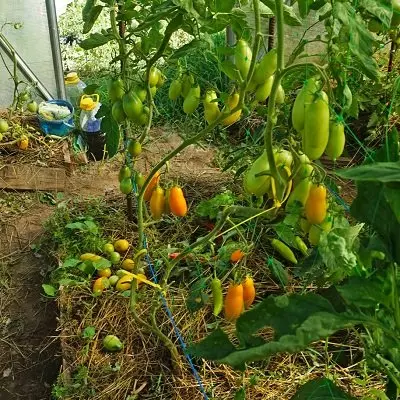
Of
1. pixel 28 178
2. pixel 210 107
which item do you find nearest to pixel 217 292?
pixel 210 107

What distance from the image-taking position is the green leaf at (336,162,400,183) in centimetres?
91

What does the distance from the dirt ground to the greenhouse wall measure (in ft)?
2.52

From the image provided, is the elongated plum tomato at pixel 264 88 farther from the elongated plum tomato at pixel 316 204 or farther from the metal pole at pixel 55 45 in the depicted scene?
the metal pole at pixel 55 45

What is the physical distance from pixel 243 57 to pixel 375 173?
674mm

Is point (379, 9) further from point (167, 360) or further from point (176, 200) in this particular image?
point (167, 360)

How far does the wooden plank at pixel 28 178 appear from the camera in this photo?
3.82 metres

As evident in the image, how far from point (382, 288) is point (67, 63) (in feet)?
15.9

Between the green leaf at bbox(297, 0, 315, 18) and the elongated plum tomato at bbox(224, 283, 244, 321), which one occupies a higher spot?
the green leaf at bbox(297, 0, 315, 18)

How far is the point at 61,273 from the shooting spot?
2.66 m

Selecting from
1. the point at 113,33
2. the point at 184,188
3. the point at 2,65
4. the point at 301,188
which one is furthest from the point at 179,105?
the point at 301,188

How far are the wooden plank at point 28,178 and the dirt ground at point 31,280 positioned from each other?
6 centimetres

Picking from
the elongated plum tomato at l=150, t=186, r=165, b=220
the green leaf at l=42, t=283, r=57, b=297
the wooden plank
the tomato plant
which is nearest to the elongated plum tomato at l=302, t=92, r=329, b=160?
the tomato plant

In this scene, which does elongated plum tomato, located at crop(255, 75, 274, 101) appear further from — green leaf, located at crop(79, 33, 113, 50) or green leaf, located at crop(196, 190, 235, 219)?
green leaf, located at crop(196, 190, 235, 219)

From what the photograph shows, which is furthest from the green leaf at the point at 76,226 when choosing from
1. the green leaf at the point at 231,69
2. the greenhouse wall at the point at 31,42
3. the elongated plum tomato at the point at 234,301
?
the greenhouse wall at the point at 31,42
